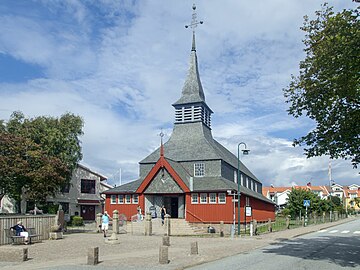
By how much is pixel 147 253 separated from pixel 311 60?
1040 cm

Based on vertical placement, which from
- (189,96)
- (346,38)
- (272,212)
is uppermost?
(189,96)

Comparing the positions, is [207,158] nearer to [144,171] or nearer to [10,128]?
[144,171]

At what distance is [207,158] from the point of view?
42.8 m

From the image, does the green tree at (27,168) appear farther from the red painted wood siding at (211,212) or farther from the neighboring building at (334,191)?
the neighboring building at (334,191)

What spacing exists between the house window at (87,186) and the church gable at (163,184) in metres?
17.5

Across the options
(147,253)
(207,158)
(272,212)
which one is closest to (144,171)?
(207,158)

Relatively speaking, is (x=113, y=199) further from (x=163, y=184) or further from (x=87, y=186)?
(x=87, y=186)

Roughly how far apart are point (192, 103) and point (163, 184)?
1202 centimetres

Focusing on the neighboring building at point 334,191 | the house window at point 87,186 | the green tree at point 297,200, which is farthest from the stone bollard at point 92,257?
the neighboring building at point 334,191

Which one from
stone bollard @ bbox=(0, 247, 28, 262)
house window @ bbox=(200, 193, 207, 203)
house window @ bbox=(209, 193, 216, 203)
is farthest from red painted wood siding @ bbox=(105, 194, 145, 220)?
stone bollard @ bbox=(0, 247, 28, 262)

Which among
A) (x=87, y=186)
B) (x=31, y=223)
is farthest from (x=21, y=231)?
(x=87, y=186)

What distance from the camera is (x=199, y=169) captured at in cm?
4334

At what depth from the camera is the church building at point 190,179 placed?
126 ft

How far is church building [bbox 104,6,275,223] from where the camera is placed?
38531 millimetres
